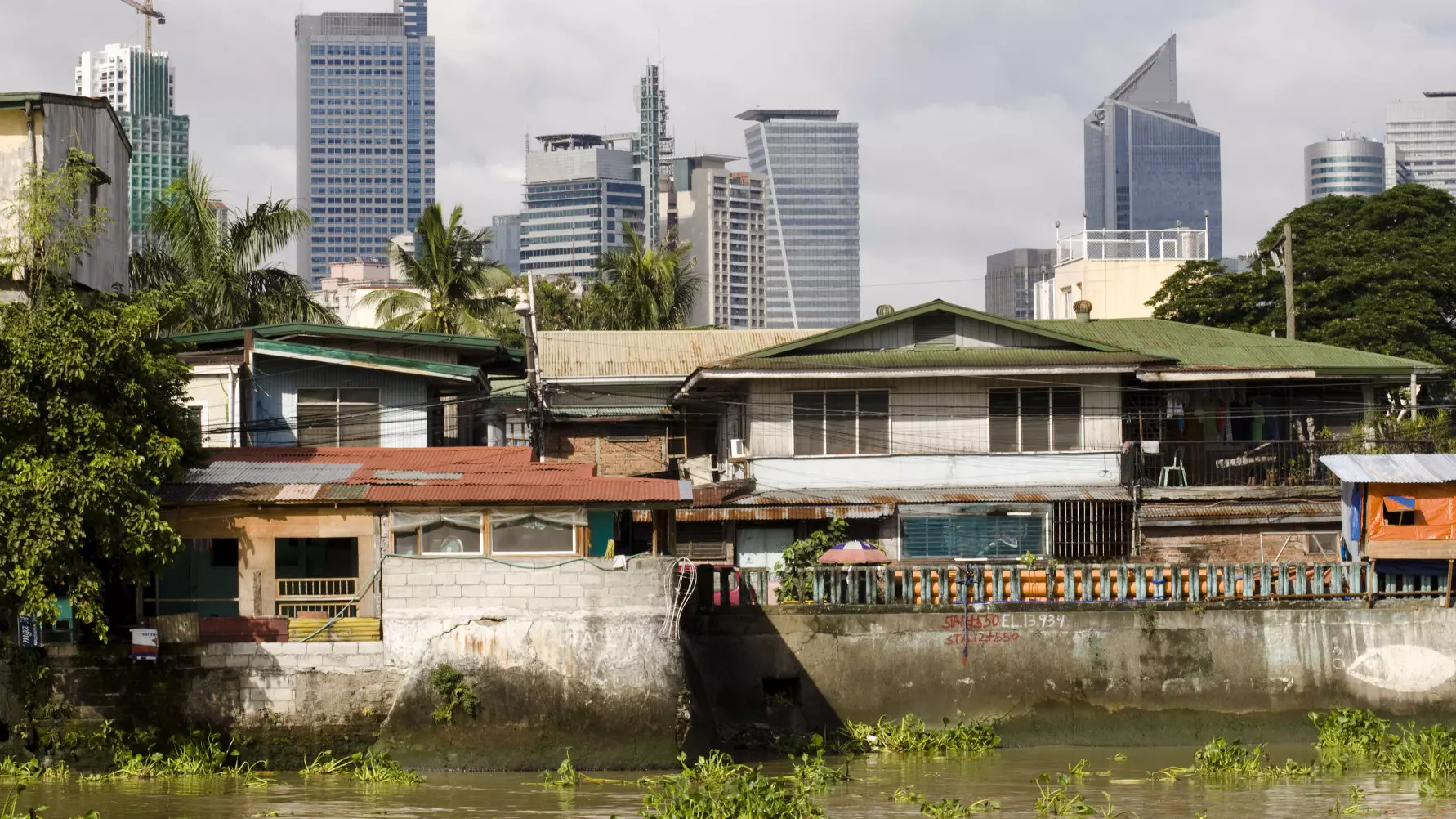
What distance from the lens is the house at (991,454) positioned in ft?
110

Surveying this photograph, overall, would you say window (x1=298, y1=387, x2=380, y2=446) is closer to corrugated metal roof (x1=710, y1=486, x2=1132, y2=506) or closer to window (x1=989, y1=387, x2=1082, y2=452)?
corrugated metal roof (x1=710, y1=486, x2=1132, y2=506)

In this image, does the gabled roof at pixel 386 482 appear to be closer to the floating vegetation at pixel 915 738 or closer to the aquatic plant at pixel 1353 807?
the floating vegetation at pixel 915 738

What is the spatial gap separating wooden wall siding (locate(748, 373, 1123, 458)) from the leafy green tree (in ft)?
42.2

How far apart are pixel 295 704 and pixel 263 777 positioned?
1.06 m

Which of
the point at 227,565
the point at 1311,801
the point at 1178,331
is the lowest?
the point at 1311,801

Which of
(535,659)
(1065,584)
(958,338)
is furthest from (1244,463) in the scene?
(535,659)

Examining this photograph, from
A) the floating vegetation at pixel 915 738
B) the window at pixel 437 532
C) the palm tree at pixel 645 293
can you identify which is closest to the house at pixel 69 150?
the window at pixel 437 532

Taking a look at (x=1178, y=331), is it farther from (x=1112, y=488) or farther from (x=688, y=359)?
(x=688, y=359)

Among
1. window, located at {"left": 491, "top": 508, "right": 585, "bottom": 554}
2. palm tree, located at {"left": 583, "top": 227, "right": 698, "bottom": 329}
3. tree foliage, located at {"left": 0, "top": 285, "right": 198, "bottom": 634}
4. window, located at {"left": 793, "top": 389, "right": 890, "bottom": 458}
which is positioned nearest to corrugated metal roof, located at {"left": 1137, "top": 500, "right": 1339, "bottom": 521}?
window, located at {"left": 793, "top": 389, "right": 890, "bottom": 458}

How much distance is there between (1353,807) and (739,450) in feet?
51.2

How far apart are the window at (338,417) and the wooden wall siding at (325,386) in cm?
11

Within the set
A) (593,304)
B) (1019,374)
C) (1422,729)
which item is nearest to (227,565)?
(1019,374)

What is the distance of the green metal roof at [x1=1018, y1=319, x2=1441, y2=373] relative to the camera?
3581 centimetres

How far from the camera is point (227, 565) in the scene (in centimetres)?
2841
